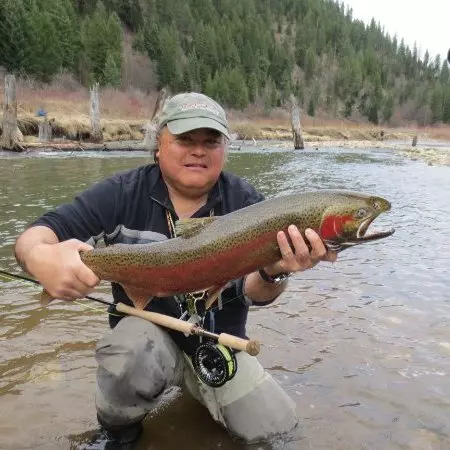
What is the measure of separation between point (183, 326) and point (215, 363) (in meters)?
0.30

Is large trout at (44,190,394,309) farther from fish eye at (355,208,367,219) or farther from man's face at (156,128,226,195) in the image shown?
man's face at (156,128,226,195)

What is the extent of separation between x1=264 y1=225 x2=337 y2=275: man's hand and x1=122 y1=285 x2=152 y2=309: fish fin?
Answer: 74 centimetres

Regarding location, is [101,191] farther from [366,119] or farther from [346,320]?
[366,119]

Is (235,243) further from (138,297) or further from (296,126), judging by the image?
(296,126)

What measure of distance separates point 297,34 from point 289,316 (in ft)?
430

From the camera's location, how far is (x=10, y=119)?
854 inches

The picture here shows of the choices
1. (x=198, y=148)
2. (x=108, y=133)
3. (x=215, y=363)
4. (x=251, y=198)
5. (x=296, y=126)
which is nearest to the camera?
(x=215, y=363)

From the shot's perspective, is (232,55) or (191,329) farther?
(232,55)

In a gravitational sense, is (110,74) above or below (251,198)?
above

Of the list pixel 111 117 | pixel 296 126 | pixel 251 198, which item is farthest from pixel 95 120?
pixel 251 198

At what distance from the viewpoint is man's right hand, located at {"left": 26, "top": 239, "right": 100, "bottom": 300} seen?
2371 mm

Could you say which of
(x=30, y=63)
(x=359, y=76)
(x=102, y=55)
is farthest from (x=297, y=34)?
(x=30, y=63)

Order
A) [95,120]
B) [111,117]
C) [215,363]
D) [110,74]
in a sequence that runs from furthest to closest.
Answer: [110,74]
[111,117]
[95,120]
[215,363]

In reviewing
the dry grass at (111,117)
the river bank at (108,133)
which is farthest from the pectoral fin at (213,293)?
the dry grass at (111,117)
